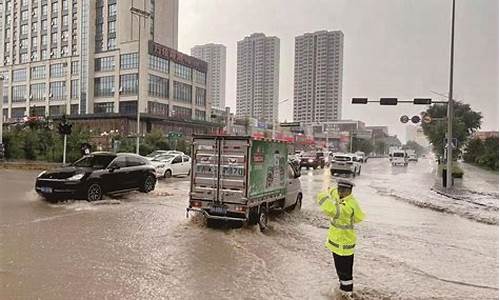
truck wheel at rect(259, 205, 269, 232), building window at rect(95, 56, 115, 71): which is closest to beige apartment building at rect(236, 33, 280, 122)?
truck wheel at rect(259, 205, 269, 232)

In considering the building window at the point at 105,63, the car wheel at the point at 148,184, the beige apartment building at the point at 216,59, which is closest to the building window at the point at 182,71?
the beige apartment building at the point at 216,59

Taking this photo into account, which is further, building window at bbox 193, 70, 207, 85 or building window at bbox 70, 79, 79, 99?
building window at bbox 193, 70, 207, 85

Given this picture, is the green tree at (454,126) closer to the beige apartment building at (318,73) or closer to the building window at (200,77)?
the beige apartment building at (318,73)

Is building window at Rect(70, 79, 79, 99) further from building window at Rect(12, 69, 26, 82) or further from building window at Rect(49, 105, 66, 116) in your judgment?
building window at Rect(12, 69, 26, 82)

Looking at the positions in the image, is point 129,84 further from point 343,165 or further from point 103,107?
point 343,165

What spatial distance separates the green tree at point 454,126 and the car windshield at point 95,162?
2242 cm

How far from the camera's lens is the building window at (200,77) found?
82000mm

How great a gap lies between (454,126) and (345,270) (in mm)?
Result: 32952

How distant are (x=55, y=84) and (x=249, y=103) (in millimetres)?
55972

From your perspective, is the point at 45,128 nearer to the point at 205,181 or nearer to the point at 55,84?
the point at 205,181

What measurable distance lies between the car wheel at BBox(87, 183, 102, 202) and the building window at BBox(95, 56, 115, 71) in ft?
212

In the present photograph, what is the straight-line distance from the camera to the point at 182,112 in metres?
79.8

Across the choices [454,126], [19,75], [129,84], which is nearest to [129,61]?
[129,84]

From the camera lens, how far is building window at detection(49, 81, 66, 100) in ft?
259
